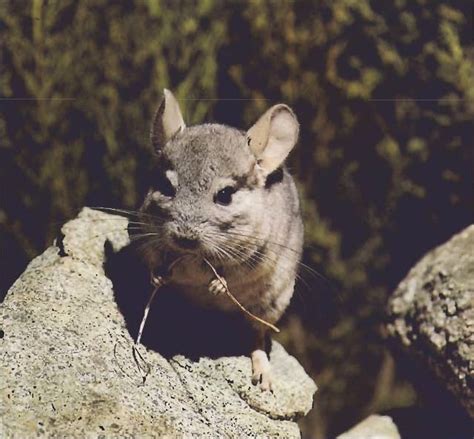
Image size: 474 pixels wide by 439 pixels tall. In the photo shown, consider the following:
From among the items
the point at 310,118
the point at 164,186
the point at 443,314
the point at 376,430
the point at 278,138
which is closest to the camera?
the point at 164,186

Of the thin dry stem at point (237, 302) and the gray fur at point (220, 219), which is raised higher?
the gray fur at point (220, 219)

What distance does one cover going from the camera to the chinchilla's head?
352 centimetres

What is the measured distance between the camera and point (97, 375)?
131 inches

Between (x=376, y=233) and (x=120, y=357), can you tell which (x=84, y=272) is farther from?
(x=376, y=233)

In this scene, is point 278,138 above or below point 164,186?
above

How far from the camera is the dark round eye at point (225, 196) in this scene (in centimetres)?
363

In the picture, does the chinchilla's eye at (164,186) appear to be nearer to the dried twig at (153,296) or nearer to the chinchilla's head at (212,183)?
the chinchilla's head at (212,183)

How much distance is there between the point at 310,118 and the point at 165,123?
2360mm

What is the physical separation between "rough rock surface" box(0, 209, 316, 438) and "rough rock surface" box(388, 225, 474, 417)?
0.83m

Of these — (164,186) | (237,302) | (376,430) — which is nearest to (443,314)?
(376,430)

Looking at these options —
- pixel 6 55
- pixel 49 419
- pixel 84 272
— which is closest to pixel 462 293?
pixel 84 272

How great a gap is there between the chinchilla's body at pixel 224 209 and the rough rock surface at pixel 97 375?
0.93 feet

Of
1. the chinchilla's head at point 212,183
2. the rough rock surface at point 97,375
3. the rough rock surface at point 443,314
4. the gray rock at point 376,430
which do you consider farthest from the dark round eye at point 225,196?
the gray rock at point 376,430

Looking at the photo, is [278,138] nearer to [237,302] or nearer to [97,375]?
[237,302]
